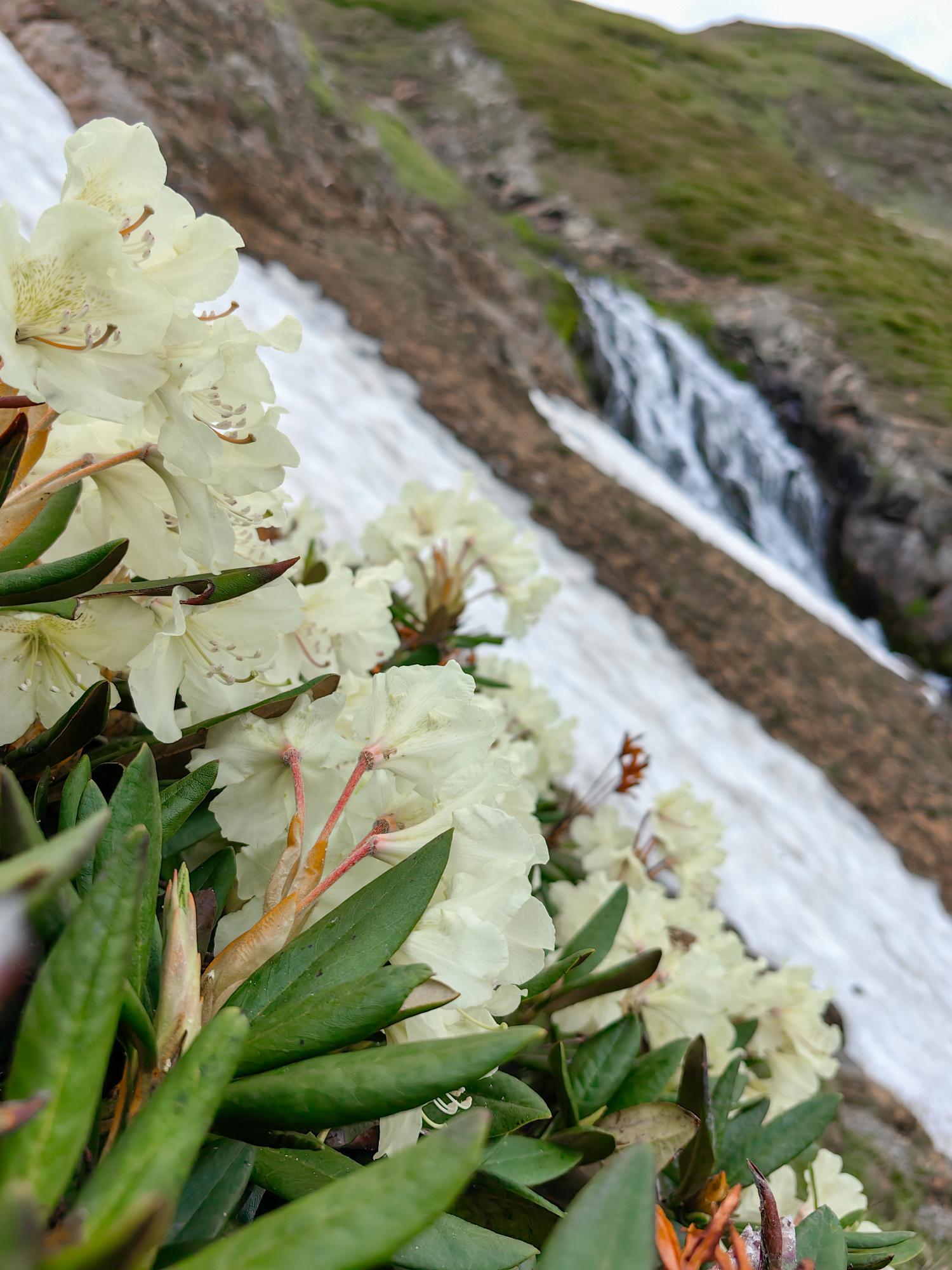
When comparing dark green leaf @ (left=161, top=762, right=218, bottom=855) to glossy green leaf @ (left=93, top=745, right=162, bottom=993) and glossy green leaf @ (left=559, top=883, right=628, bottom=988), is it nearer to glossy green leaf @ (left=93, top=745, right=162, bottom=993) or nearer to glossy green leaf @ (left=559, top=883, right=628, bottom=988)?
glossy green leaf @ (left=93, top=745, right=162, bottom=993)

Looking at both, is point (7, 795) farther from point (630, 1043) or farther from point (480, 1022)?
point (630, 1043)

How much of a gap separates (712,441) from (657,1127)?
10.7 meters

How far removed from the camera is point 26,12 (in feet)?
17.6

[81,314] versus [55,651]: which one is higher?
[81,314]

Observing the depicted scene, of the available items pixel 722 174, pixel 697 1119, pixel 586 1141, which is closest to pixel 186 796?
pixel 586 1141

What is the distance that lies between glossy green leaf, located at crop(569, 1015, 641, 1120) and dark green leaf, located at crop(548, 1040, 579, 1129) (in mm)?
55

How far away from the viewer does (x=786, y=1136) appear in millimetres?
1108

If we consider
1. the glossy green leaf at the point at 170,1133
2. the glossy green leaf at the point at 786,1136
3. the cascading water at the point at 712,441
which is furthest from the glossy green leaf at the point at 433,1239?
the cascading water at the point at 712,441

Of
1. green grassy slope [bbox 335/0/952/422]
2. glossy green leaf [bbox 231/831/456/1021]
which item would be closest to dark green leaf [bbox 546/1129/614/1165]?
glossy green leaf [bbox 231/831/456/1021]

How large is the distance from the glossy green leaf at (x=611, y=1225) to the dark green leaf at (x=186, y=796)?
419mm

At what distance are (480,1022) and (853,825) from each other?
4.23 m

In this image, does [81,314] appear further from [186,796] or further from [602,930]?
[602,930]

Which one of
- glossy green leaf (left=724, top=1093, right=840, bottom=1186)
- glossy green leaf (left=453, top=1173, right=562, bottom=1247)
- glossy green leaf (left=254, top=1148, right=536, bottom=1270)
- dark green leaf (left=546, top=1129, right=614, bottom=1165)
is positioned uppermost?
glossy green leaf (left=254, top=1148, right=536, bottom=1270)

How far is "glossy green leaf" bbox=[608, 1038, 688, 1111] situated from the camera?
107cm
